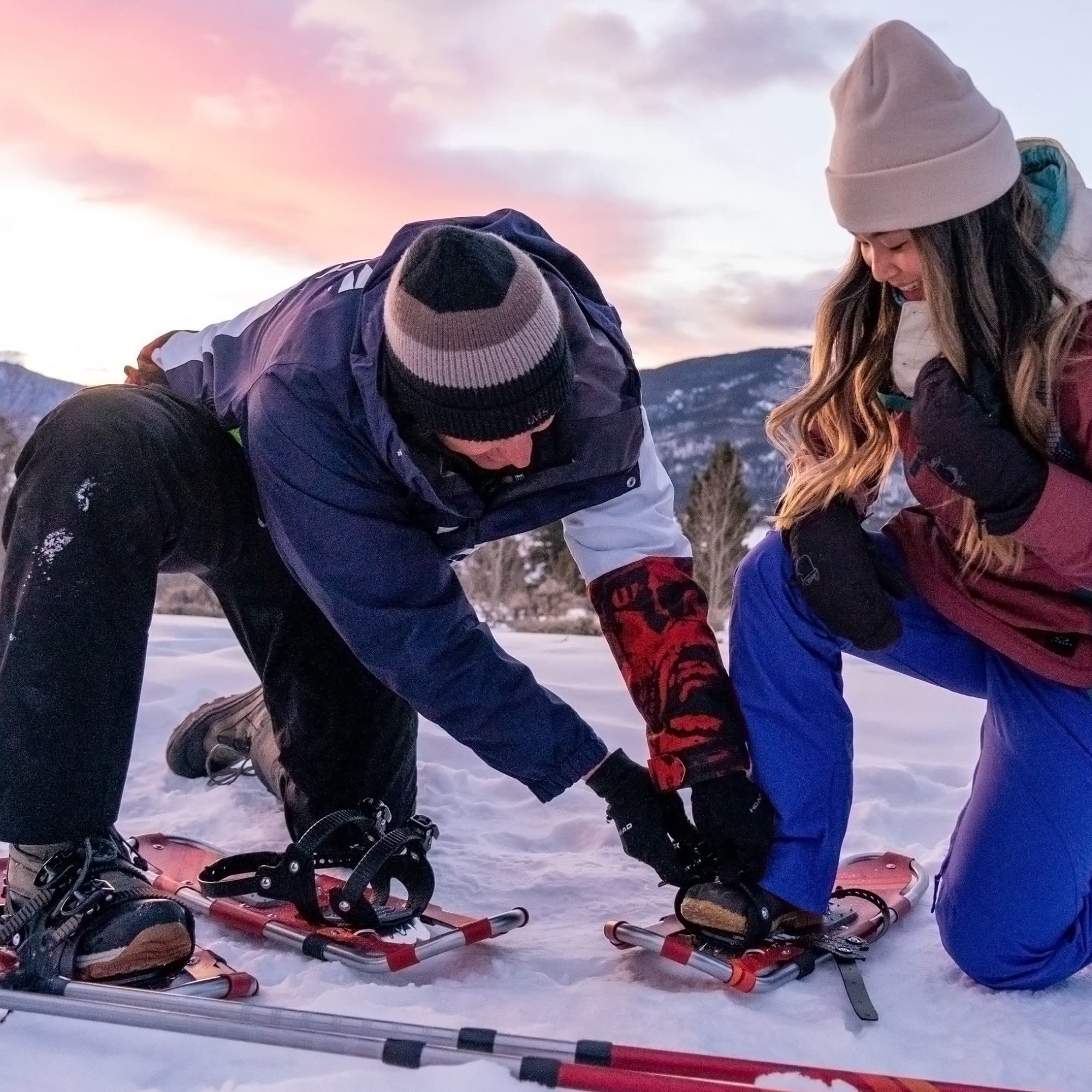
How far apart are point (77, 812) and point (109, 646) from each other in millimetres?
239

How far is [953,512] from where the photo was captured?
1.98 m

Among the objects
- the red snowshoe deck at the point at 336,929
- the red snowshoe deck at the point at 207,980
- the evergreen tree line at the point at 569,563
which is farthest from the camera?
the evergreen tree line at the point at 569,563

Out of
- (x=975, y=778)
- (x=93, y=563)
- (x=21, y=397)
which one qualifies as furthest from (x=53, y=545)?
(x=21, y=397)

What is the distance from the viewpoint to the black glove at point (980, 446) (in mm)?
1659

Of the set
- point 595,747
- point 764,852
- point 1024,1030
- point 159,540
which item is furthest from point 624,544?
point 1024,1030

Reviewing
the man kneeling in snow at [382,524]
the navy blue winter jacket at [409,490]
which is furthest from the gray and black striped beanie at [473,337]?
the navy blue winter jacket at [409,490]

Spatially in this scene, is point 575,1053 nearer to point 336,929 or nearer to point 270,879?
point 336,929

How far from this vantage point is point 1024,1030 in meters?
1.63

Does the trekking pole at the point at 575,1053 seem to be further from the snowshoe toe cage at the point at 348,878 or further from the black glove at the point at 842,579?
the black glove at the point at 842,579

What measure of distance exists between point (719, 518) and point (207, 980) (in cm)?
1940

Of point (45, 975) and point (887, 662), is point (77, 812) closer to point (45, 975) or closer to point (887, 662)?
point (45, 975)

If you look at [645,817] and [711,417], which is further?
[711,417]

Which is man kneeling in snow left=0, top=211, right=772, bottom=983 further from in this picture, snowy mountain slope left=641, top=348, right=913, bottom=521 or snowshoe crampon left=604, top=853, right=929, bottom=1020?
snowy mountain slope left=641, top=348, right=913, bottom=521

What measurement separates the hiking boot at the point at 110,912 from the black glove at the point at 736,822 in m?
0.83
